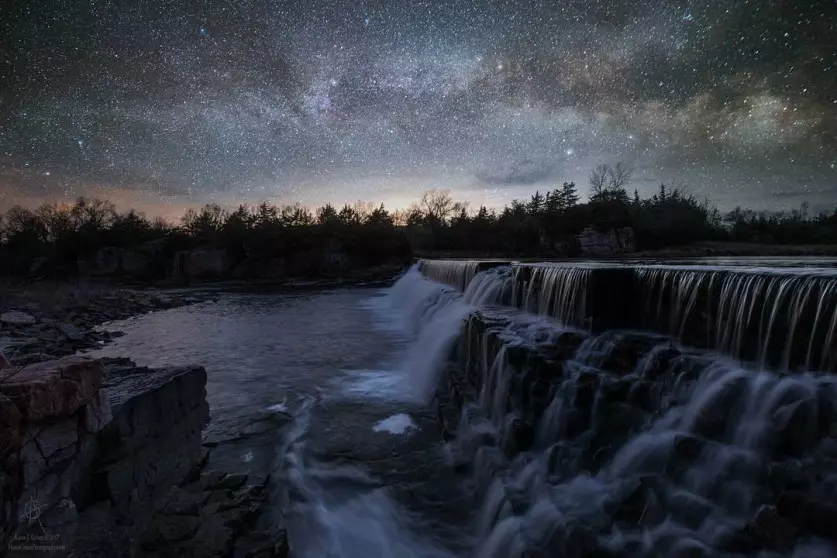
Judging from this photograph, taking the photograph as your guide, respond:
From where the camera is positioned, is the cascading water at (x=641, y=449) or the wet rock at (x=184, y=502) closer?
the cascading water at (x=641, y=449)

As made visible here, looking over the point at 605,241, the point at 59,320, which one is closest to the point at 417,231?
the point at 605,241

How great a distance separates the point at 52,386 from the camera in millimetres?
2889

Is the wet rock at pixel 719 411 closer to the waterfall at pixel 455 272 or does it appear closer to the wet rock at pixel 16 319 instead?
the waterfall at pixel 455 272

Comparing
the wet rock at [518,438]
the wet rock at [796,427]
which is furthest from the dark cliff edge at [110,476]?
the wet rock at [796,427]

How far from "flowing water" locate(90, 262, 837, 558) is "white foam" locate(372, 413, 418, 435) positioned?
39mm

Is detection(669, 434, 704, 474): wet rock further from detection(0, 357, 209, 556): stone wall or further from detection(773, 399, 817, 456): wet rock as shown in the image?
detection(0, 357, 209, 556): stone wall

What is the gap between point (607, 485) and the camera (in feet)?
15.1

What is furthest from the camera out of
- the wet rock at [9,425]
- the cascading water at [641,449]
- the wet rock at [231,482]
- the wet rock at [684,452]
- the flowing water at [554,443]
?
the wet rock at [231,482]

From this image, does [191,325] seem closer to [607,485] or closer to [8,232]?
[607,485]

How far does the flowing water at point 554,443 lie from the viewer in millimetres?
3865

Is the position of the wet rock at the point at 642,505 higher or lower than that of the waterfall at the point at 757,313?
lower

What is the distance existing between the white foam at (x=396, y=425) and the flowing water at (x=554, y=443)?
39 millimetres

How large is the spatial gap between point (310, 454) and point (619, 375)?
4.88m

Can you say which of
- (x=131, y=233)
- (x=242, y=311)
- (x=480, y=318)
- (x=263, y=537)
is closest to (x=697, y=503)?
(x=263, y=537)
